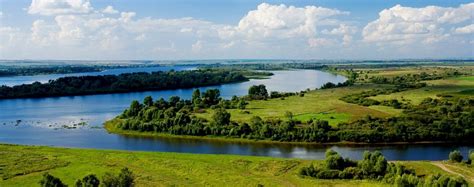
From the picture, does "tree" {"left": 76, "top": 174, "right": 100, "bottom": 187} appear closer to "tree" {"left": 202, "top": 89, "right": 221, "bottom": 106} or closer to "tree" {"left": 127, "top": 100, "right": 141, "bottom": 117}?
"tree" {"left": 127, "top": 100, "right": 141, "bottom": 117}

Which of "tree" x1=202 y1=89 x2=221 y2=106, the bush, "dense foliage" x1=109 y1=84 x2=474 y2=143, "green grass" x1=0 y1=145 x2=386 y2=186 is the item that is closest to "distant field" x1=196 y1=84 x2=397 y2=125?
"dense foliage" x1=109 y1=84 x2=474 y2=143

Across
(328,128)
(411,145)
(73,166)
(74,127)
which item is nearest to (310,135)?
(328,128)

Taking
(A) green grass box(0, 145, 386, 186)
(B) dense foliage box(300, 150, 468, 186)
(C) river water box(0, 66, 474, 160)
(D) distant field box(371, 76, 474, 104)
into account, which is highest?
(D) distant field box(371, 76, 474, 104)

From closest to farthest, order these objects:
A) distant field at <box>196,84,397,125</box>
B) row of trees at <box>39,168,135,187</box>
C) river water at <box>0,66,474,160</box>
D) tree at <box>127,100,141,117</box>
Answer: row of trees at <box>39,168,135,187</box> → river water at <box>0,66,474,160</box> → distant field at <box>196,84,397,125</box> → tree at <box>127,100,141,117</box>

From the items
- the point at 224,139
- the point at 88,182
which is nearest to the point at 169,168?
the point at 88,182

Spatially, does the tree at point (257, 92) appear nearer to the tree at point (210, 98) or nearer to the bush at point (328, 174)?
the tree at point (210, 98)

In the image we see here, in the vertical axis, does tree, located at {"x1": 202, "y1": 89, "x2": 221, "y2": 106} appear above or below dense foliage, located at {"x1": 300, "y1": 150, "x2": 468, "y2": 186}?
above

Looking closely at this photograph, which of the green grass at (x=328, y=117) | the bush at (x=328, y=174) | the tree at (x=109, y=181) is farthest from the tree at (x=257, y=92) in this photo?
the tree at (x=109, y=181)
